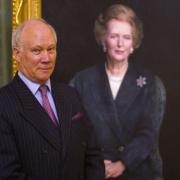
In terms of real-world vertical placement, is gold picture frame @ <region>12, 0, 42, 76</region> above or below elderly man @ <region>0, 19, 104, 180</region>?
above

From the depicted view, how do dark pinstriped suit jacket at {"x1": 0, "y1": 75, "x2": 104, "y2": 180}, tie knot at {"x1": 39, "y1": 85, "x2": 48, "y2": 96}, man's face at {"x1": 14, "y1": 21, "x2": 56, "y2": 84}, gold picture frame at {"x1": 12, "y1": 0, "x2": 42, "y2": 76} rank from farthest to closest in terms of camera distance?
1. gold picture frame at {"x1": 12, "y1": 0, "x2": 42, "y2": 76}
2. tie knot at {"x1": 39, "y1": 85, "x2": 48, "y2": 96}
3. man's face at {"x1": 14, "y1": 21, "x2": 56, "y2": 84}
4. dark pinstriped suit jacket at {"x1": 0, "y1": 75, "x2": 104, "y2": 180}

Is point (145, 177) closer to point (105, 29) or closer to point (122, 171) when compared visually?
point (122, 171)

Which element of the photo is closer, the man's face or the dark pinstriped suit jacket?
the dark pinstriped suit jacket

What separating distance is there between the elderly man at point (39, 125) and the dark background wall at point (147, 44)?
587mm

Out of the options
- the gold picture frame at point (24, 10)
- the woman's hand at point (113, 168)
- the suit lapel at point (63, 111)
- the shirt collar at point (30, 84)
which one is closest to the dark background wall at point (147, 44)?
the gold picture frame at point (24, 10)

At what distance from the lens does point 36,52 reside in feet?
6.73

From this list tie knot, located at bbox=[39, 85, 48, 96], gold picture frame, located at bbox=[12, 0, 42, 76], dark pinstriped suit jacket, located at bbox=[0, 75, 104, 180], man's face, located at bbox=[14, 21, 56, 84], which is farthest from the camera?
gold picture frame, located at bbox=[12, 0, 42, 76]

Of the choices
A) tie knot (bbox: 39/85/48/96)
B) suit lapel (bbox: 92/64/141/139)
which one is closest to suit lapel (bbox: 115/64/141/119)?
suit lapel (bbox: 92/64/141/139)

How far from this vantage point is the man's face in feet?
6.60

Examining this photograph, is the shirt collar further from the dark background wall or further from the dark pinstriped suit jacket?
the dark background wall

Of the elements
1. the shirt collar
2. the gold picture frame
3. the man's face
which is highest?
the gold picture frame

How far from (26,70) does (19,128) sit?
0.96 feet

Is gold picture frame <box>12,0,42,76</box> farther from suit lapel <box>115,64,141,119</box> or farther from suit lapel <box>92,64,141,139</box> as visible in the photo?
suit lapel <box>115,64,141,119</box>

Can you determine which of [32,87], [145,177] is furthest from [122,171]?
[32,87]
